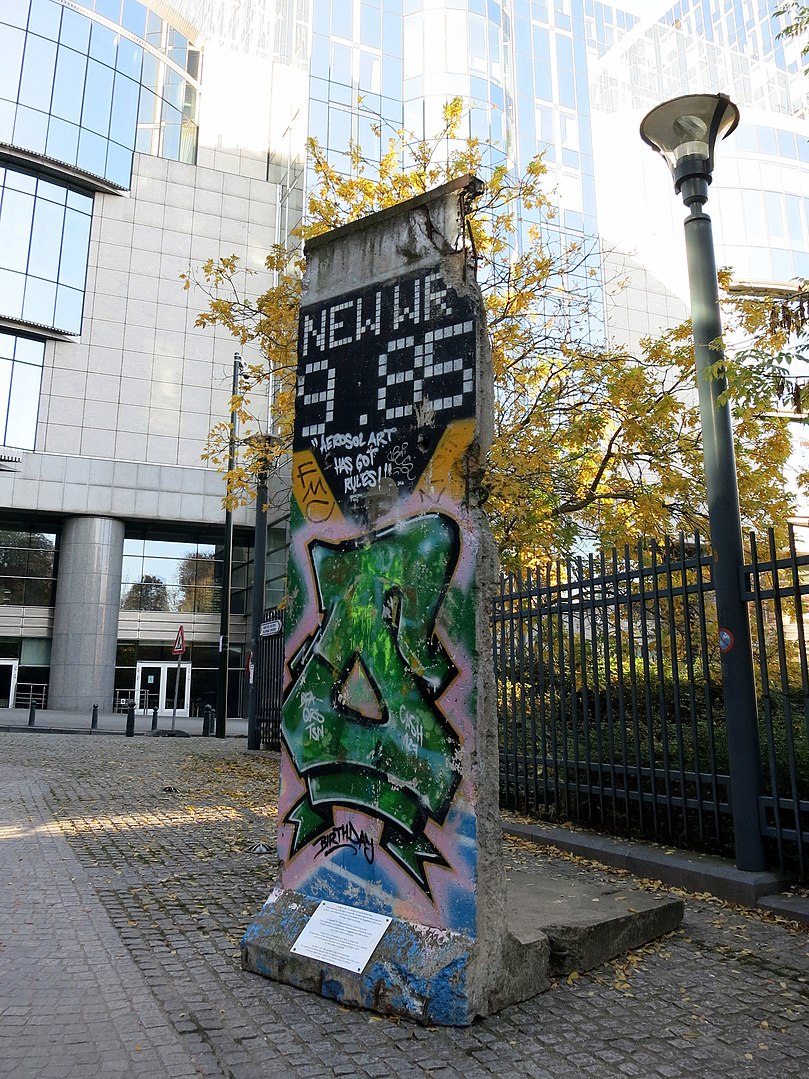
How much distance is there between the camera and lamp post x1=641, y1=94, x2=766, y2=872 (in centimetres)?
547

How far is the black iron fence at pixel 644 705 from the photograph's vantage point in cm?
550

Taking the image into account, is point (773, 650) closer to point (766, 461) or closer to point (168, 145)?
point (766, 461)

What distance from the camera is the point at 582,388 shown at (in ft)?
34.9

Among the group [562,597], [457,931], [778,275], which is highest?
[778,275]

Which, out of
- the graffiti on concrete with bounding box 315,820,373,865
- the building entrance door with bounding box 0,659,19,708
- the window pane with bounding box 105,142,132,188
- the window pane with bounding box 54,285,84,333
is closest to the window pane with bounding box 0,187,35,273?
the window pane with bounding box 54,285,84,333

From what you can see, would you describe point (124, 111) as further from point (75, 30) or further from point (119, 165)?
point (75, 30)

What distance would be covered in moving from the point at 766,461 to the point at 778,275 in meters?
34.7

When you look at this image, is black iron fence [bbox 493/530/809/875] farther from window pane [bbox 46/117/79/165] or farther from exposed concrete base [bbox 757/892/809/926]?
window pane [bbox 46/117/79/165]

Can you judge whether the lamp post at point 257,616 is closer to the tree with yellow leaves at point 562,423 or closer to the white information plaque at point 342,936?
the tree with yellow leaves at point 562,423

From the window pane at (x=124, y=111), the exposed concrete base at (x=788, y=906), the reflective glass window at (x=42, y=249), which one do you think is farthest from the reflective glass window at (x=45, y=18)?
the exposed concrete base at (x=788, y=906)

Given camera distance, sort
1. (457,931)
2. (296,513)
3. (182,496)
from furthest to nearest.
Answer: (182,496)
(296,513)
(457,931)

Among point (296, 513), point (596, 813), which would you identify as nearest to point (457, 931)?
point (296, 513)

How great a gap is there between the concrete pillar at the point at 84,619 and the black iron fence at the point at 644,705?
1103 inches

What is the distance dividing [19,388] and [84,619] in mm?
9632
